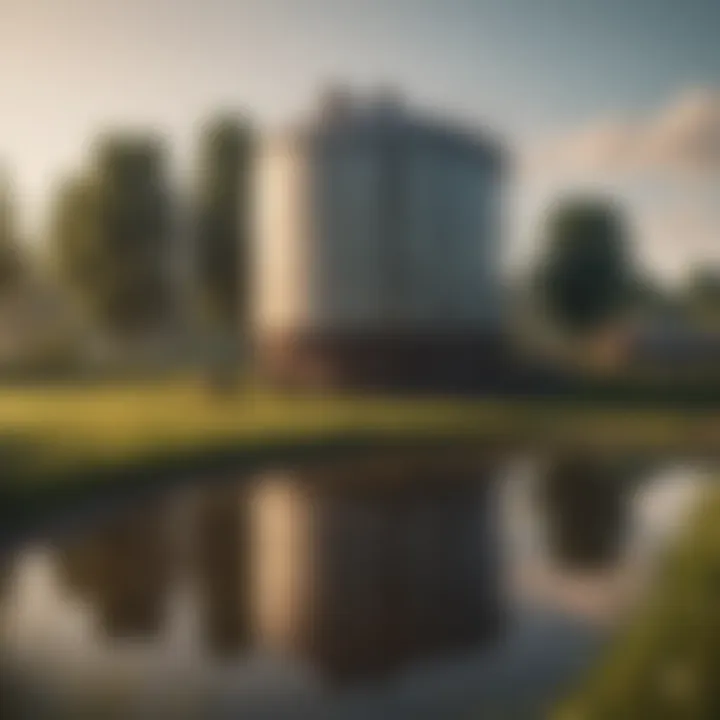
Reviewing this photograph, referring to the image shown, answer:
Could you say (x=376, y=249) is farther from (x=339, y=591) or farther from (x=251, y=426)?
(x=339, y=591)

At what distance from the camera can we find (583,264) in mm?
3033

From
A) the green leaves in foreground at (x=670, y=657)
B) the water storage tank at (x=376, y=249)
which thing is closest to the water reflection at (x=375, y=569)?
the green leaves in foreground at (x=670, y=657)

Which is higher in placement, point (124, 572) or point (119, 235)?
point (119, 235)

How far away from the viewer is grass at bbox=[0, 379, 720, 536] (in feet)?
10.3

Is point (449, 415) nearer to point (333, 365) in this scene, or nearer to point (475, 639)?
point (333, 365)

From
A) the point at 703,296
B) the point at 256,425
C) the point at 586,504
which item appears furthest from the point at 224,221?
the point at 586,504

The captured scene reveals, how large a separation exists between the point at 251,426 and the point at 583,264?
4.77ft

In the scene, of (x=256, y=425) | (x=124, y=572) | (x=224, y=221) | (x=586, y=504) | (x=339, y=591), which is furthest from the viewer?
(x=586, y=504)

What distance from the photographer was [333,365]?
3.07m

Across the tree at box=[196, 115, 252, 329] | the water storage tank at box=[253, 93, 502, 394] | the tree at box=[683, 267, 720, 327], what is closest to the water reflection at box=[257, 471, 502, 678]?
the water storage tank at box=[253, 93, 502, 394]

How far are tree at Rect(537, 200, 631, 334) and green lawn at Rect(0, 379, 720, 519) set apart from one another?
36cm

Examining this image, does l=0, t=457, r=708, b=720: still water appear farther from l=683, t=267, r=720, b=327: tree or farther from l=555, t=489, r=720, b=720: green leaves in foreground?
l=683, t=267, r=720, b=327: tree

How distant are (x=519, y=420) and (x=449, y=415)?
0.91 ft

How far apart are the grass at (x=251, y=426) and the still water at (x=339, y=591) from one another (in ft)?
0.71
